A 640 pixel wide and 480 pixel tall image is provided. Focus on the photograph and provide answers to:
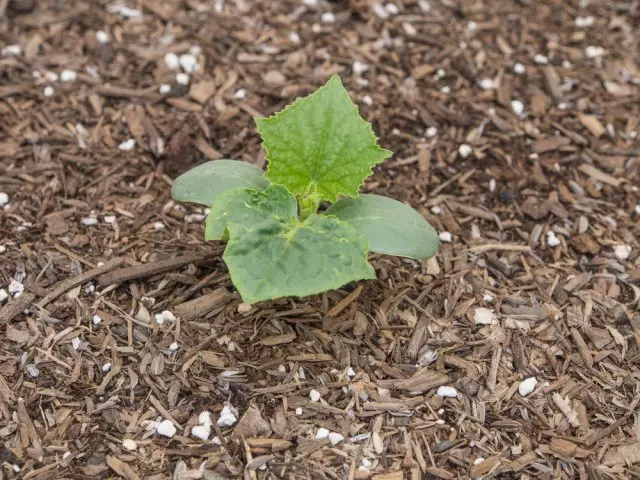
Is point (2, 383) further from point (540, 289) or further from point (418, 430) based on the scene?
point (540, 289)

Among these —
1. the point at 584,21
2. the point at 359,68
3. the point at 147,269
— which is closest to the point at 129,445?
the point at 147,269

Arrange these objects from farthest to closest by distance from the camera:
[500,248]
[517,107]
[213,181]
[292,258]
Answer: [517,107] < [500,248] < [213,181] < [292,258]

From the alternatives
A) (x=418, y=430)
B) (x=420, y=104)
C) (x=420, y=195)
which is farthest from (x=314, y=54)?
(x=418, y=430)

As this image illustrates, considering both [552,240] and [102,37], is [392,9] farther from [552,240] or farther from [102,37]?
[552,240]

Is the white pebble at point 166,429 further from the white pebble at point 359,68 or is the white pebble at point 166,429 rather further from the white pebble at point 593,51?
the white pebble at point 593,51

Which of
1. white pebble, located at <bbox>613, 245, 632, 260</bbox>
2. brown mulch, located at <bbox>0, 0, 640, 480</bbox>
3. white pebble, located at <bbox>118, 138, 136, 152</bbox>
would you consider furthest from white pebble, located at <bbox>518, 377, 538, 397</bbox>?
white pebble, located at <bbox>118, 138, 136, 152</bbox>

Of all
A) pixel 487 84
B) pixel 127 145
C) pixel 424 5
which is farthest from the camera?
pixel 424 5
